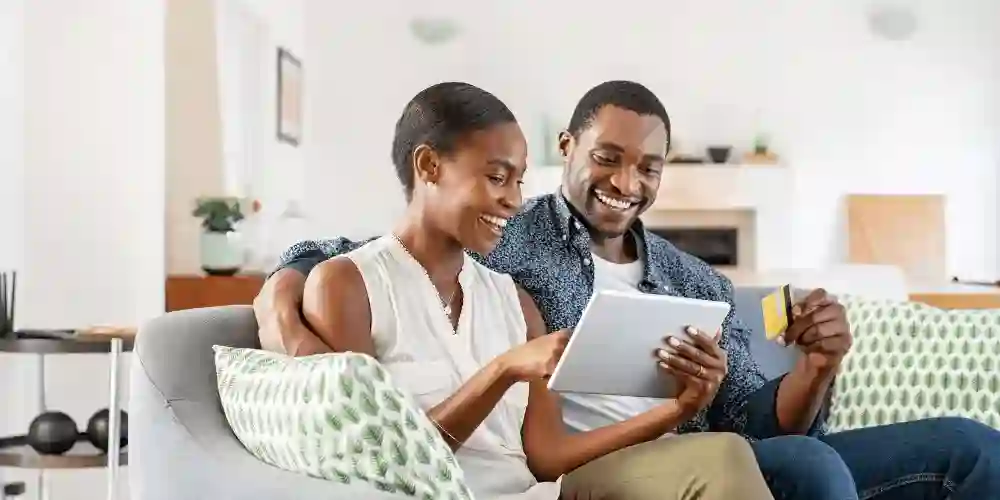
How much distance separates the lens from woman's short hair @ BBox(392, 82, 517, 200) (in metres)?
1.37

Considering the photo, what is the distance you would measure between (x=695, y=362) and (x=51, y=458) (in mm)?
1540

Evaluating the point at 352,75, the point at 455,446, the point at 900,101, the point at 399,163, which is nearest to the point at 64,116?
the point at 399,163

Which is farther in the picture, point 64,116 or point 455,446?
point 64,116

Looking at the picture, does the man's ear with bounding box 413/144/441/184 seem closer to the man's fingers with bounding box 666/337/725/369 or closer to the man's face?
the man's fingers with bounding box 666/337/725/369

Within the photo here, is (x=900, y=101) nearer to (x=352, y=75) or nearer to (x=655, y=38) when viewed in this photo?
(x=655, y=38)

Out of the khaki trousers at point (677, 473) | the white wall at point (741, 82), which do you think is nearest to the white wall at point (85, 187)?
the khaki trousers at point (677, 473)

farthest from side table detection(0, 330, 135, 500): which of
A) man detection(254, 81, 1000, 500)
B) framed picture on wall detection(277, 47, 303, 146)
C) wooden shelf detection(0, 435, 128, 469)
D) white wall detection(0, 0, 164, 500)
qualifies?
framed picture on wall detection(277, 47, 303, 146)

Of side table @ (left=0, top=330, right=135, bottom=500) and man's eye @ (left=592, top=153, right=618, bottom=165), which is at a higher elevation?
man's eye @ (left=592, top=153, right=618, bottom=165)

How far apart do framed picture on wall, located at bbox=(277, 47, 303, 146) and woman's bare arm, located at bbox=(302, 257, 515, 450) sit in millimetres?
4111

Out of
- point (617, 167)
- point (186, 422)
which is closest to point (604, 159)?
point (617, 167)

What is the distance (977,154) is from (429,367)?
5.99 m

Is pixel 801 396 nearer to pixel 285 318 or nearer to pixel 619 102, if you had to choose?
pixel 619 102

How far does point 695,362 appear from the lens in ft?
4.52

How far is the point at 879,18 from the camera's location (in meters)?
6.56
